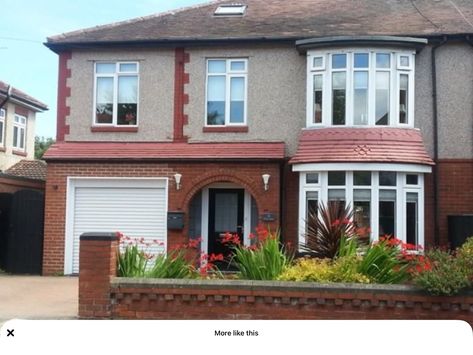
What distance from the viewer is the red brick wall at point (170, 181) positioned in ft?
49.1

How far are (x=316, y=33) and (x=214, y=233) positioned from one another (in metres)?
5.75

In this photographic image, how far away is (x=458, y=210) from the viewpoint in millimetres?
14797

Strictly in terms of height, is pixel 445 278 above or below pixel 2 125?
below

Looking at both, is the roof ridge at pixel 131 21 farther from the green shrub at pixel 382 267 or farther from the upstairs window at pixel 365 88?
the green shrub at pixel 382 267

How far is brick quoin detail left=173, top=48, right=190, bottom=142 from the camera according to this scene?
52.0 feet

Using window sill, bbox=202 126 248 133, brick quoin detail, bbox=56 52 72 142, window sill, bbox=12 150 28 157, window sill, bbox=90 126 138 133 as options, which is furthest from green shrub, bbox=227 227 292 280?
window sill, bbox=12 150 28 157

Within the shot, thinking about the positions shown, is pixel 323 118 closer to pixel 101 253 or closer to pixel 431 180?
pixel 431 180

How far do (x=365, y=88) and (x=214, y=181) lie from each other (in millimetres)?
4323

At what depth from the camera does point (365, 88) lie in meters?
14.9

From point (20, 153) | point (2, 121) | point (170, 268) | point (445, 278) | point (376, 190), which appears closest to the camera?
point (445, 278)

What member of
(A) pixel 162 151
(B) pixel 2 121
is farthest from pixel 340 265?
(B) pixel 2 121

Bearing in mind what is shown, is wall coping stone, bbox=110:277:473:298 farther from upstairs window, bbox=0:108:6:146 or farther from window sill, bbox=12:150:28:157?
window sill, bbox=12:150:28:157

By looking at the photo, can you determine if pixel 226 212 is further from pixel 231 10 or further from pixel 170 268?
pixel 170 268

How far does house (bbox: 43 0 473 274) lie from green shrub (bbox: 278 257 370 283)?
6.58 m
